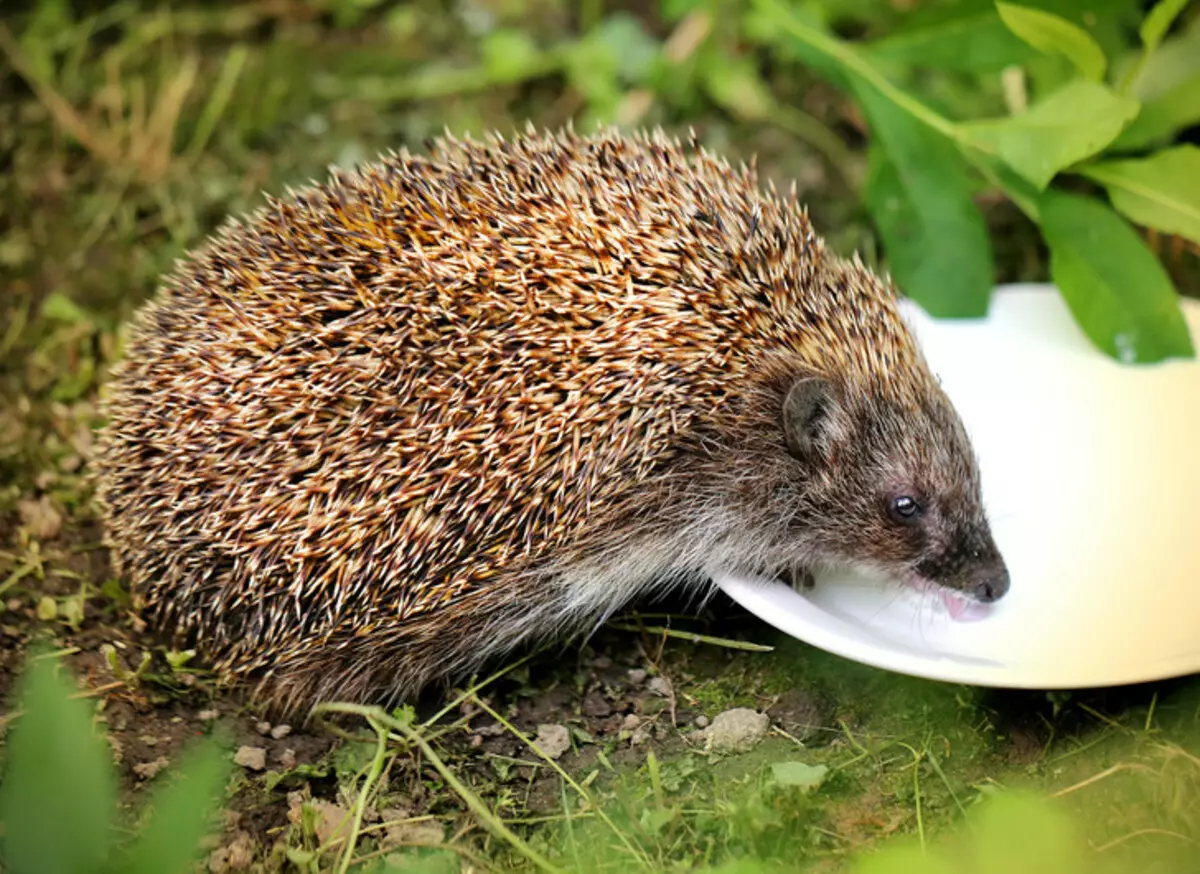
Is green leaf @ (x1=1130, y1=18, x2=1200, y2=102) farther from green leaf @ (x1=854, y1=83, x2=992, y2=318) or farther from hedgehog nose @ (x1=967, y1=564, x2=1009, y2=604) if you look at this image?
hedgehog nose @ (x1=967, y1=564, x2=1009, y2=604)

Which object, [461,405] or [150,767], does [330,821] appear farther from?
[461,405]

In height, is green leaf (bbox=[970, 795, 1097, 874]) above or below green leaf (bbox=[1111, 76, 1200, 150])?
above

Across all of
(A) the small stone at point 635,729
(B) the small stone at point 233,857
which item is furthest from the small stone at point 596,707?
(B) the small stone at point 233,857

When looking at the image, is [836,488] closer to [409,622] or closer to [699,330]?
[699,330]

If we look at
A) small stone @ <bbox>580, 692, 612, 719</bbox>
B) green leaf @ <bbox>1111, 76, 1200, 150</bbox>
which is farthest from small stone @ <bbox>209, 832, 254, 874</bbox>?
green leaf @ <bbox>1111, 76, 1200, 150</bbox>

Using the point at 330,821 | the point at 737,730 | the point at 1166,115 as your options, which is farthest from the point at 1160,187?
the point at 330,821

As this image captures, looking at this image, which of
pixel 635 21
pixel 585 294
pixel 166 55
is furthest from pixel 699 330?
pixel 166 55
